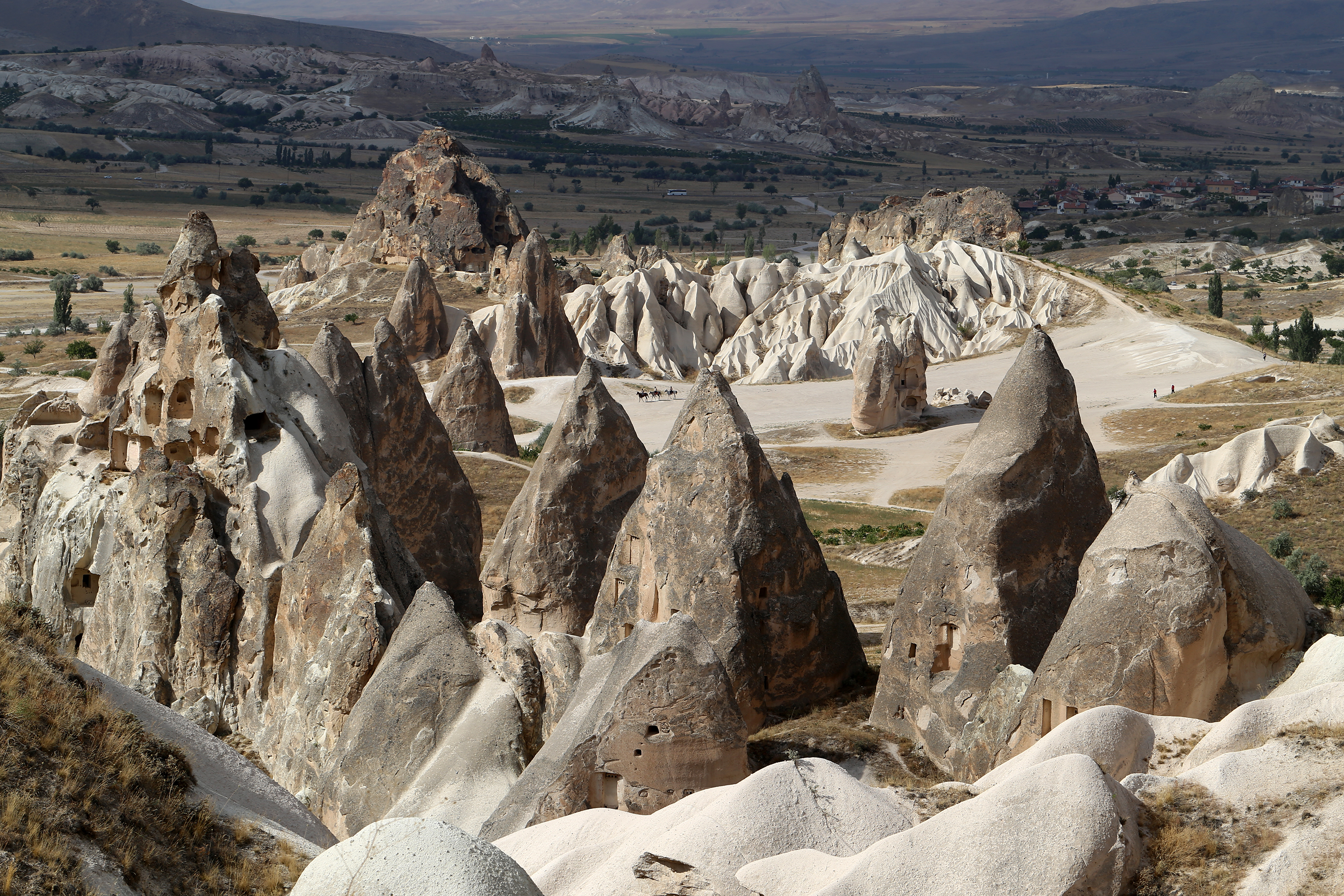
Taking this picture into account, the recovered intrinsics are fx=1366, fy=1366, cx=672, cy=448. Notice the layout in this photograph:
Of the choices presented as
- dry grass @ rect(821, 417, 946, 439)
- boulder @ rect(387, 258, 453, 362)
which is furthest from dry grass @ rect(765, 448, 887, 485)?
boulder @ rect(387, 258, 453, 362)

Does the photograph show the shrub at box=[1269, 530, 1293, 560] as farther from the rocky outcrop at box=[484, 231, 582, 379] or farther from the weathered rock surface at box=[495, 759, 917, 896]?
the rocky outcrop at box=[484, 231, 582, 379]

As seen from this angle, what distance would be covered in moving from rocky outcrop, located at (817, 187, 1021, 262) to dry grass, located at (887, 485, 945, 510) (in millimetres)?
56029

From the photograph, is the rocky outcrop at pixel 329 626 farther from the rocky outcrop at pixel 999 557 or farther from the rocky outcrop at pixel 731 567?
the rocky outcrop at pixel 999 557

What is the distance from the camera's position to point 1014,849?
31.6 ft

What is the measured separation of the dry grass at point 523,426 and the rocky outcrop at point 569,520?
3318cm

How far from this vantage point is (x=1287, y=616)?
48.6 feet

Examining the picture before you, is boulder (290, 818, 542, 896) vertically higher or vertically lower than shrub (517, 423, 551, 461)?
higher

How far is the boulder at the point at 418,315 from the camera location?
71.9 m

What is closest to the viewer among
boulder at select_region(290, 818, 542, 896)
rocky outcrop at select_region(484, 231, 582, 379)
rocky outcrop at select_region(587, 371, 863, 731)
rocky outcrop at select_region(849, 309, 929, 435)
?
boulder at select_region(290, 818, 542, 896)

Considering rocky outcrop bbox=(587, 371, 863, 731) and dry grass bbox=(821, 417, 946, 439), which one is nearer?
rocky outcrop bbox=(587, 371, 863, 731)

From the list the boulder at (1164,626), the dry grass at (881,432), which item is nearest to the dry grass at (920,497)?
the dry grass at (881,432)

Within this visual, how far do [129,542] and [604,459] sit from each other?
743cm

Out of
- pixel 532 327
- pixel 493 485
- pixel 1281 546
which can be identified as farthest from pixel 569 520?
pixel 532 327

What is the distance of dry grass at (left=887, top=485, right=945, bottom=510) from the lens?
1753 inches
